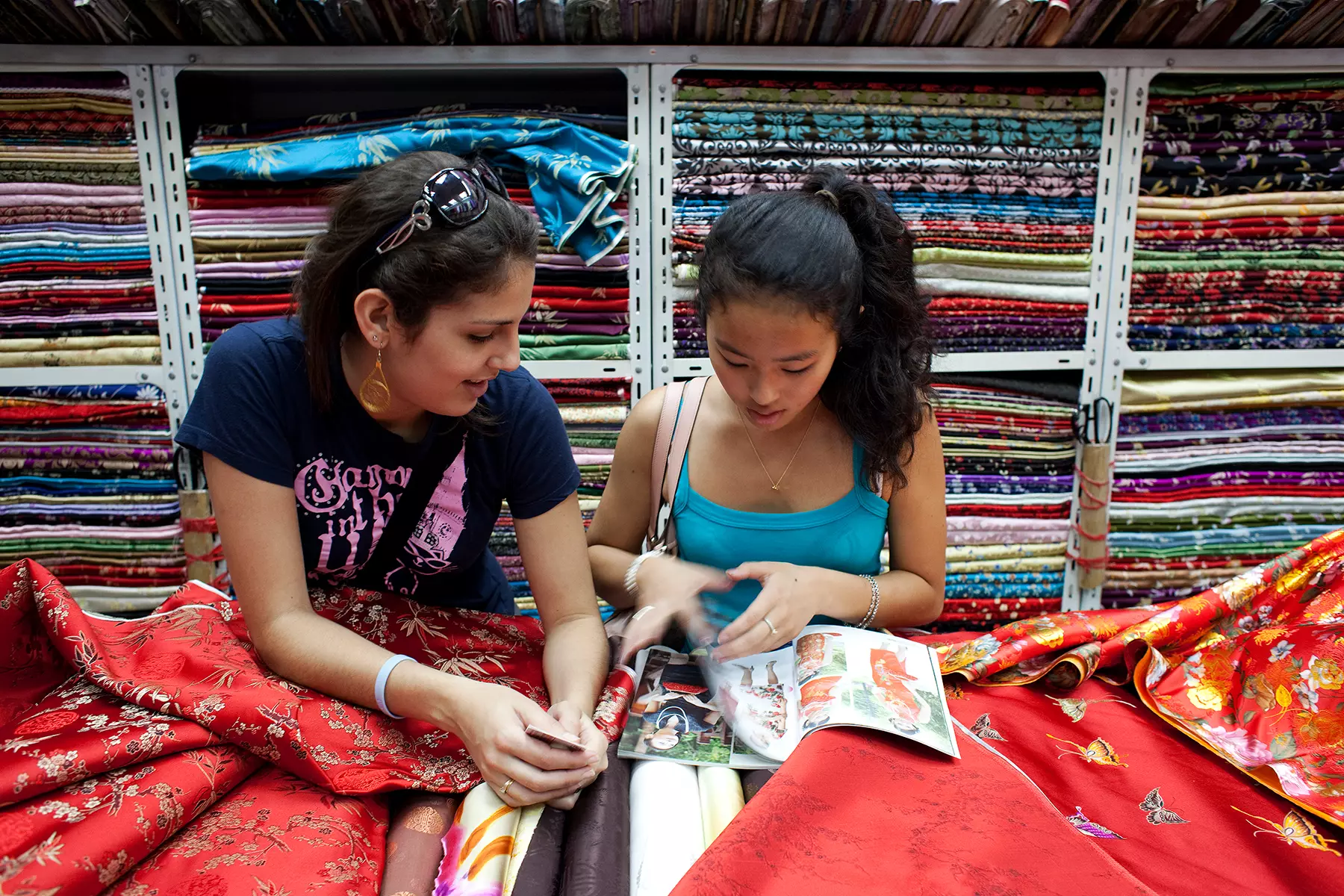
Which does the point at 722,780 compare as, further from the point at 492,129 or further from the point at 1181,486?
the point at 1181,486

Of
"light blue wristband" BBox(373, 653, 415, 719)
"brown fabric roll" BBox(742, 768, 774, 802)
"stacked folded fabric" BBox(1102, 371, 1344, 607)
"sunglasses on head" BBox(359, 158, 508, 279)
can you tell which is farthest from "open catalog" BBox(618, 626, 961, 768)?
"stacked folded fabric" BBox(1102, 371, 1344, 607)

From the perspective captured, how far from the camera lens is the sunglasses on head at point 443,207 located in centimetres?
101

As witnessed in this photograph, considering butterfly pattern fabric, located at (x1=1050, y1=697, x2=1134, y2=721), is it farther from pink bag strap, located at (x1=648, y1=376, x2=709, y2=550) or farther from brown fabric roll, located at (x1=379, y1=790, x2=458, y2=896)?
brown fabric roll, located at (x1=379, y1=790, x2=458, y2=896)

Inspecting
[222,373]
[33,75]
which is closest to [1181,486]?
[222,373]

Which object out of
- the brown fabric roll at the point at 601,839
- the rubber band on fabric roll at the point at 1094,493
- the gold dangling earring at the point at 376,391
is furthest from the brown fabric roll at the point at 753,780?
the rubber band on fabric roll at the point at 1094,493

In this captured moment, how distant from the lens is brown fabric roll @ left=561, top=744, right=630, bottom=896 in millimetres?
789

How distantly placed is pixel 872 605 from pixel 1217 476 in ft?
4.81

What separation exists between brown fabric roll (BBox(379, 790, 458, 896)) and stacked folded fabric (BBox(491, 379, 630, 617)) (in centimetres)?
110

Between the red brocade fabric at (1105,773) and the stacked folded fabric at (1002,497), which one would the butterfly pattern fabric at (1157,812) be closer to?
the red brocade fabric at (1105,773)

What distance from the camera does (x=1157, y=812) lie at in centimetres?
94

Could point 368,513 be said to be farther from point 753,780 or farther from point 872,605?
point 872,605

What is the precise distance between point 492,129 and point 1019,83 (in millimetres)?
1277

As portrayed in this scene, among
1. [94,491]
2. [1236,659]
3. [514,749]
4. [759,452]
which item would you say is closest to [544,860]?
[514,749]

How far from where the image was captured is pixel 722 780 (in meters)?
0.94
